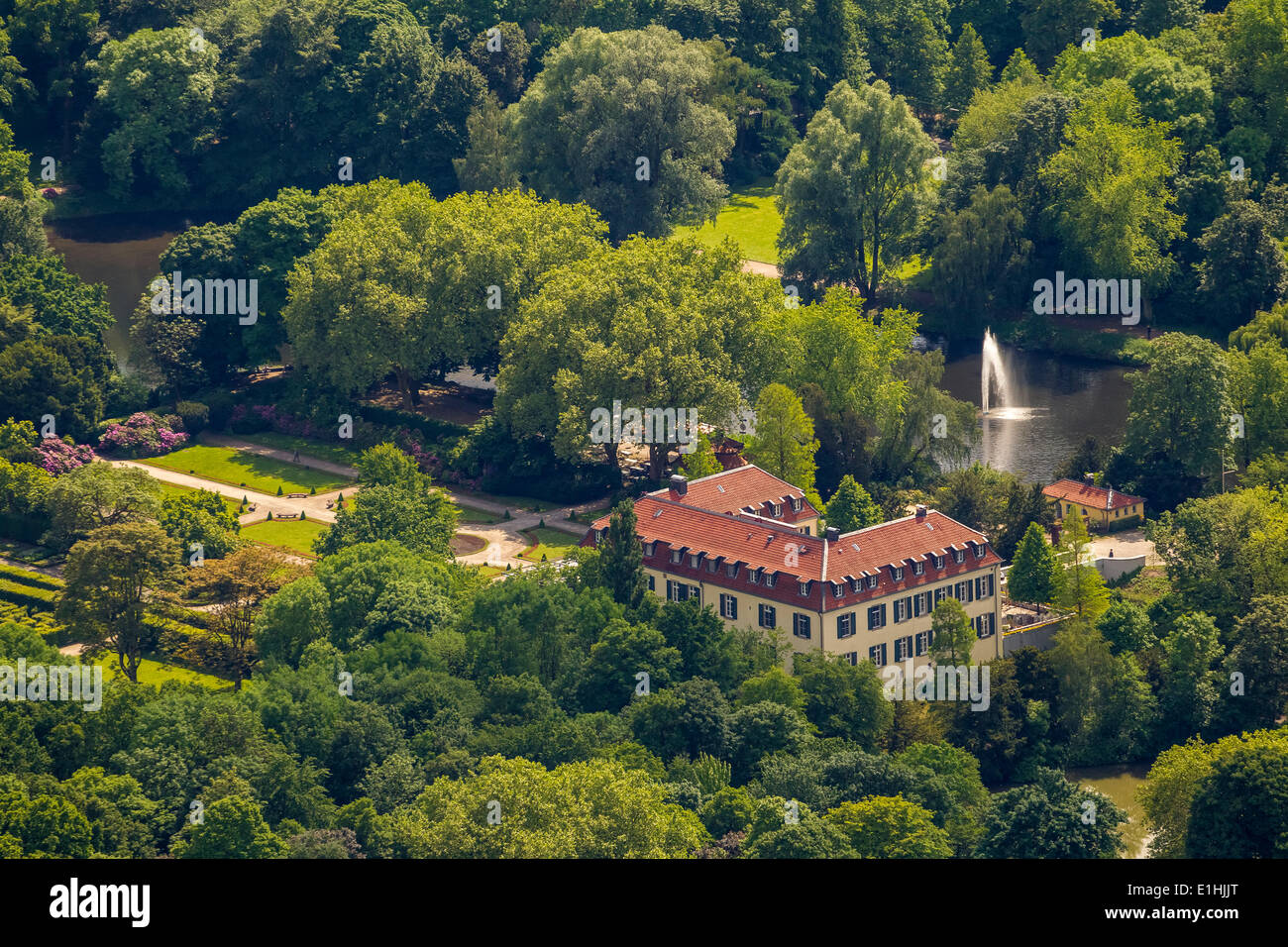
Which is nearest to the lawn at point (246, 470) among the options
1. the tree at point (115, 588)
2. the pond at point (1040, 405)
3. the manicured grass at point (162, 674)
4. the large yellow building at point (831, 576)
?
the tree at point (115, 588)

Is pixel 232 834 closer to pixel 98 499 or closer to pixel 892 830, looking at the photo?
pixel 892 830

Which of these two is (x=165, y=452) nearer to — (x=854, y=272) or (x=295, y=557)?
(x=295, y=557)

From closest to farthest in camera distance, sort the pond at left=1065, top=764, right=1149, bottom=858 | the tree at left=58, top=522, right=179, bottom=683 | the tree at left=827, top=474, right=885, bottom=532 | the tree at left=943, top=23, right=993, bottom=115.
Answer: the pond at left=1065, top=764, right=1149, bottom=858 → the tree at left=58, top=522, right=179, bottom=683 → the tree at left=827, top=474, right=885, bottom=532 → the tree at left=943, top=23, right=993, bottom=115

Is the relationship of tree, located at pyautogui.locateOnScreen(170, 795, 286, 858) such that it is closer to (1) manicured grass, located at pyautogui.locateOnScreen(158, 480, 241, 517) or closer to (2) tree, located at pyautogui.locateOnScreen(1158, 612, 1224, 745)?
(1) manicured grass, located at pyautogui.locateOnScreen(158, 480, 241, 517)

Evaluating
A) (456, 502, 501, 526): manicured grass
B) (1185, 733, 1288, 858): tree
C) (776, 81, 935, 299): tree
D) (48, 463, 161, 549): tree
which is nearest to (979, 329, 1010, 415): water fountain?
(776, 81, 935, 299): tree

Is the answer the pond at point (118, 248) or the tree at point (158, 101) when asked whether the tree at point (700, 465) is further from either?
the tree at point (158, 101)

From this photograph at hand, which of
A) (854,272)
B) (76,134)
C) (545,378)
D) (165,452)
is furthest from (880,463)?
(76,134)
